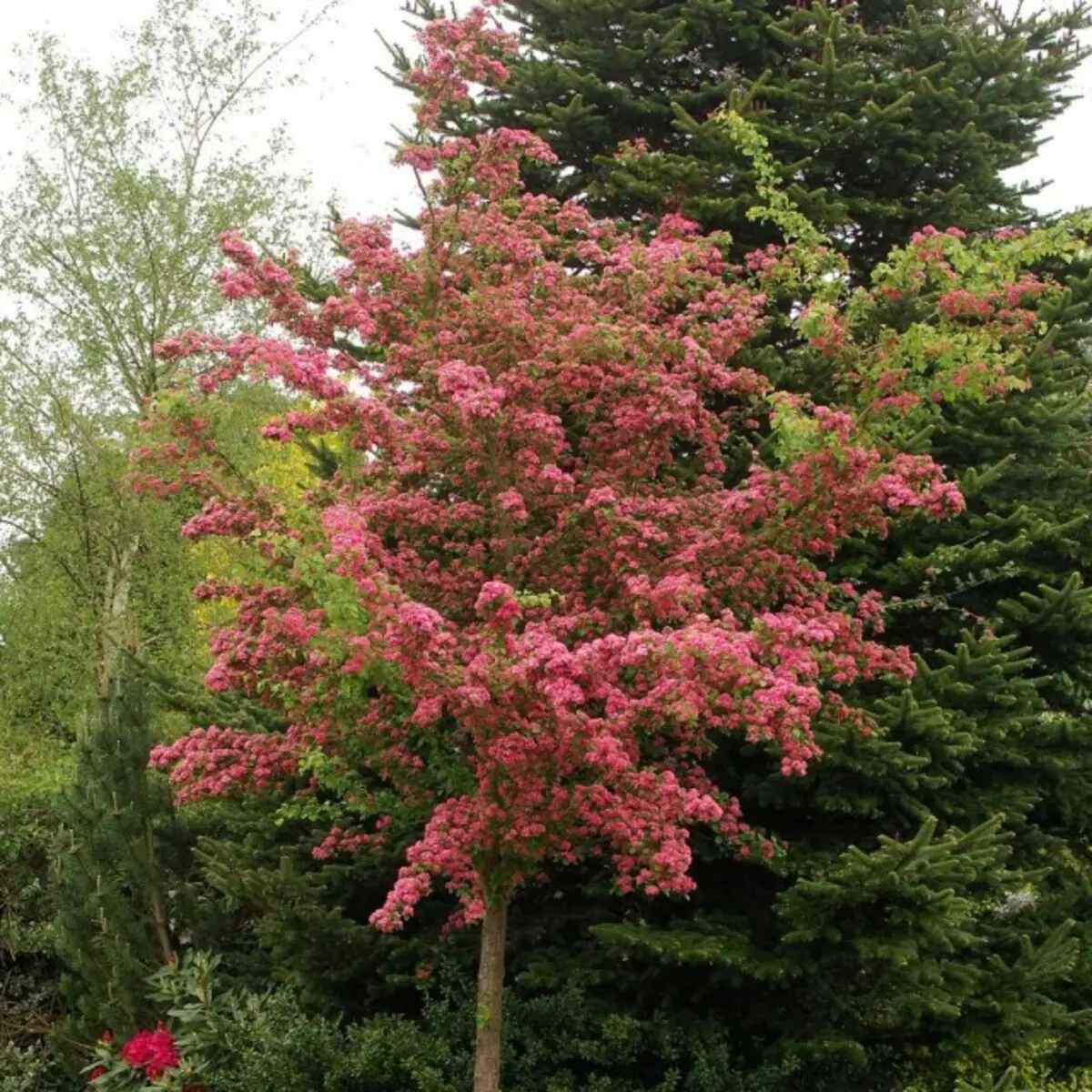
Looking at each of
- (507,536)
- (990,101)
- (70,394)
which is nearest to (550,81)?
(990,101)

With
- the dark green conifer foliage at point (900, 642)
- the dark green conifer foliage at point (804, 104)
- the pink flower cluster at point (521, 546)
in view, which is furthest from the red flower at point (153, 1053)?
the dark green conifer foliage at point (804, 104)

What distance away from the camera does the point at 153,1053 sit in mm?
7391

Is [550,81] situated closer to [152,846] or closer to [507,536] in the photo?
[507,536]

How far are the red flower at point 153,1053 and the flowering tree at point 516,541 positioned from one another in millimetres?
1740

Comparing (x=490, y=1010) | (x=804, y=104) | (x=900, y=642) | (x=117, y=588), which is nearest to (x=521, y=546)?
(x=490, y=1010)

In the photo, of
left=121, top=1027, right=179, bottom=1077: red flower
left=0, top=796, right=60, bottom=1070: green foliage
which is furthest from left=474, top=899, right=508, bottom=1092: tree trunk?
left=0, top=796, right=60, bottom=1070: green foliage

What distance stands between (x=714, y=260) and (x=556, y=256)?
4.01ft

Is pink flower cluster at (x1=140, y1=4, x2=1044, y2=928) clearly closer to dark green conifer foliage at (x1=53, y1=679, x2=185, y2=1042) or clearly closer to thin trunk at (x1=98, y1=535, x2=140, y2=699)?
dark green conifer foliage at (x1=53, y1=679, x2=185, y2=1042)

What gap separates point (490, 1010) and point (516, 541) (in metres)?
2.52

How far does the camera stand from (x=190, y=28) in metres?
18.4

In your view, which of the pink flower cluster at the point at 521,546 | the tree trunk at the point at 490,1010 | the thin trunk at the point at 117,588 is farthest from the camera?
the thin trunk at the point at 117,588

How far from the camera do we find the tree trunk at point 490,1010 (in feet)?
20.4

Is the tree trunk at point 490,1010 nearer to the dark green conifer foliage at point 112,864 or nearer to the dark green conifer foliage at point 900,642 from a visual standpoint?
the dark green conifer foliage at point 900,642

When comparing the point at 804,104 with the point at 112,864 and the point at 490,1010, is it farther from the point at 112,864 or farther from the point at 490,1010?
the point at 112,864
